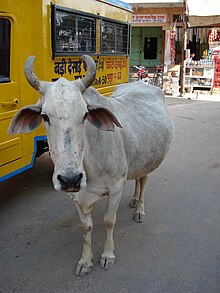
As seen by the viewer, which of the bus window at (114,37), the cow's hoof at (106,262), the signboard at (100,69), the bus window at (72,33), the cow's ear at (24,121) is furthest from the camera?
the bus window at (114,37)

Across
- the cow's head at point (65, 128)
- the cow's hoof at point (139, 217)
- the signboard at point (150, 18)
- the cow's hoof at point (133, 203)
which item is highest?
the signboard at point (150, 18)

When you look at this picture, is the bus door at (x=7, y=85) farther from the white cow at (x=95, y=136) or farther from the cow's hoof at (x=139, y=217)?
the cow's hoof at (x=139, y=217)

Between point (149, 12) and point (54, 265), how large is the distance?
12.7 m

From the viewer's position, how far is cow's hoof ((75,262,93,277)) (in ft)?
9.36

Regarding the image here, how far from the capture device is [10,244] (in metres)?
3.30

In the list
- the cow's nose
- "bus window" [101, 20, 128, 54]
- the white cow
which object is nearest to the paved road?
the white cow

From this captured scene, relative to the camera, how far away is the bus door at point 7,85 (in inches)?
134

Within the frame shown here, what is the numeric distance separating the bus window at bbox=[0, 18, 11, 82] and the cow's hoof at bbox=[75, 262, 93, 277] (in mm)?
1868

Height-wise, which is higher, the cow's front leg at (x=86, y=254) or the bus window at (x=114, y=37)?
the bus window at (x=114, y=37)

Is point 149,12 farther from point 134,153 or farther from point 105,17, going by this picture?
point 134,153

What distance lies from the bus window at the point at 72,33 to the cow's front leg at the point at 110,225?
1.95 m

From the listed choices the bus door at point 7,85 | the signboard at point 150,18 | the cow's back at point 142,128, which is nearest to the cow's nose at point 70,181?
the cow's back at point 142,128

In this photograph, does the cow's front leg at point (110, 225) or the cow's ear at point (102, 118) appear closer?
the cow's ear at point (102, 118)

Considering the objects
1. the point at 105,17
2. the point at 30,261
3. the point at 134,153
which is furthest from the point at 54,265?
the point at 105,17
